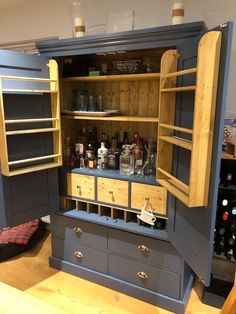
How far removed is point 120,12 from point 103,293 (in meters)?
2.33

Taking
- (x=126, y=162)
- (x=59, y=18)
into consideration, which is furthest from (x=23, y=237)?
(x=59, y=18)

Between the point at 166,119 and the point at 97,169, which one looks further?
the point at 97,169

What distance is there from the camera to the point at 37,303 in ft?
3.36

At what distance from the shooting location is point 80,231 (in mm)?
2209

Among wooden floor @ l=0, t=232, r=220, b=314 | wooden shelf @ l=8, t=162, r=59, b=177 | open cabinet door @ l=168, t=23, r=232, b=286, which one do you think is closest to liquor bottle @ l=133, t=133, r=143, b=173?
open cabinet door @ l=168, t=23, r=232, b=286

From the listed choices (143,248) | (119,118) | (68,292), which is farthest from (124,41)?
(68,292)

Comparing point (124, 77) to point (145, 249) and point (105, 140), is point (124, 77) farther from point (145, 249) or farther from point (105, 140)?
point (145, 249)

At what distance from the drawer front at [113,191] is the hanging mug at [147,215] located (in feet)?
0.53

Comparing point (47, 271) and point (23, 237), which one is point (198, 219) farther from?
point (23, 237)

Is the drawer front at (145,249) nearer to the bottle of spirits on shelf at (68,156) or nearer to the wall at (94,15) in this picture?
the bottle of spirits on shelf at (68,156)

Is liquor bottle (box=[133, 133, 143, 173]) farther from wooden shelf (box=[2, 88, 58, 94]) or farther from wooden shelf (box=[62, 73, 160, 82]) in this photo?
wooden shelf (box=[2, 88, 58, 94])

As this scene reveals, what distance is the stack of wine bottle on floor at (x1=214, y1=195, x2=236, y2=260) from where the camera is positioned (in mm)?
1825

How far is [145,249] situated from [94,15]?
204 cm

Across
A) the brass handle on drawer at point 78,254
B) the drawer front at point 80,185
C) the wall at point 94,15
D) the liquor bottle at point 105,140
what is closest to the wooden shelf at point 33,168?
the drawer front at point 80,185
